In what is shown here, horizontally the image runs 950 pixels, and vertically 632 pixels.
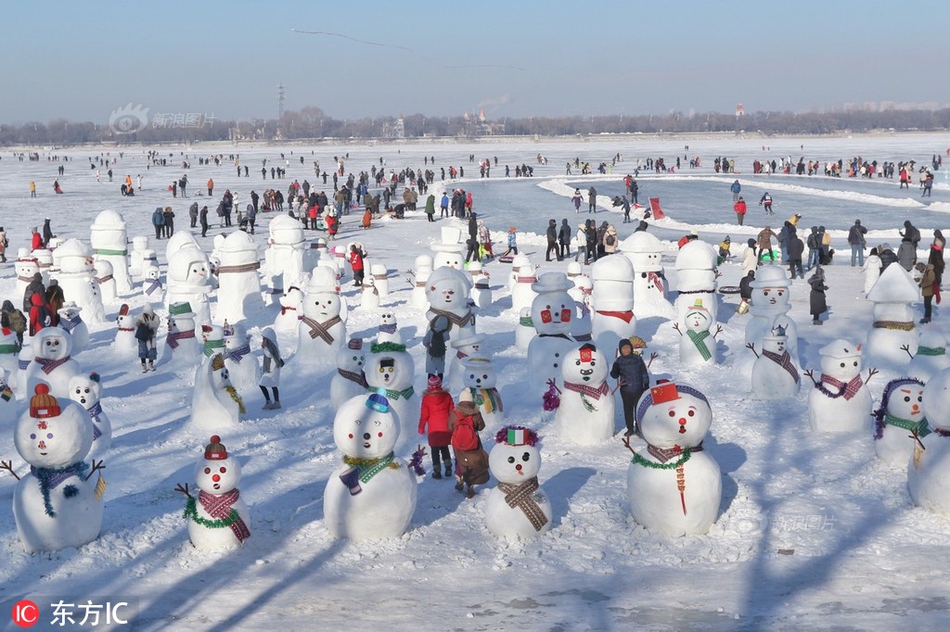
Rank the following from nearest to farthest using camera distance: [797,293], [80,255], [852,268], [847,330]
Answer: [847,330]
[80,255]
[797,293]
[852,268]

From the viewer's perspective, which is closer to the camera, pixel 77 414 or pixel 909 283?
pixel 77 414

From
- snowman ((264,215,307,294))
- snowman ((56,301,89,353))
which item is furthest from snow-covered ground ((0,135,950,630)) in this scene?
snowman ((264,215,307,294))

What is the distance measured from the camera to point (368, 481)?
280 inches

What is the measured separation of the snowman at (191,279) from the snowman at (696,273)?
6695mm

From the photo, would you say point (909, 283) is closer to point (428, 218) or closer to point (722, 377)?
point (722, 377)

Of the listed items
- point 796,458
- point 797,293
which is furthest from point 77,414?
point 797,293

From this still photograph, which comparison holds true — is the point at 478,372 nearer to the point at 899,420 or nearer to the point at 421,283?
the point at 899,420

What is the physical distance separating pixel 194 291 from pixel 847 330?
925 centimetres

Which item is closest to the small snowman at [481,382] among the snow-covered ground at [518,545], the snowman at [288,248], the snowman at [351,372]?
the snow-covered ground at [518,545]

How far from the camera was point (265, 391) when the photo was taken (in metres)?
10.9

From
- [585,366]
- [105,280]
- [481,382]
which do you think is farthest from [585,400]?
[105,280]

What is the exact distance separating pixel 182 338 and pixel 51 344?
2.57m

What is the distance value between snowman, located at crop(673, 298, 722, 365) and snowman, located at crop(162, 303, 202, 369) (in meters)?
6.00

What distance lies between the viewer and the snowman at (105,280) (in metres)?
17.2
